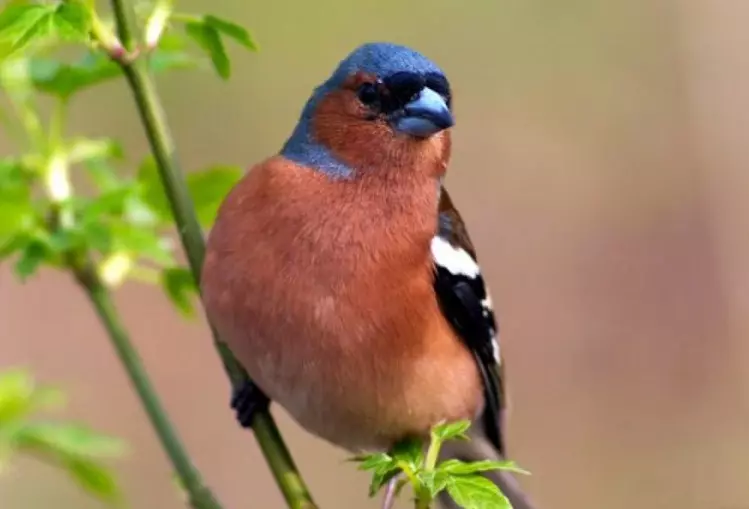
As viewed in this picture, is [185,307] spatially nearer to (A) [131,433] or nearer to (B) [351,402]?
(B) [351,402]

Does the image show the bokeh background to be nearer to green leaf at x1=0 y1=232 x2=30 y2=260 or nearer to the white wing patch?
the white wing patch

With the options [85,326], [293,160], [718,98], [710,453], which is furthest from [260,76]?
[293,160]

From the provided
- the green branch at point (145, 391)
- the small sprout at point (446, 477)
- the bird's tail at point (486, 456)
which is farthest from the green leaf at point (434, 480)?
the bird's tail at point (486, 456)

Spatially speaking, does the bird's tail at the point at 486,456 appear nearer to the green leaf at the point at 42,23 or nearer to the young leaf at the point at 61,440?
the young leaf at the point at 61,440

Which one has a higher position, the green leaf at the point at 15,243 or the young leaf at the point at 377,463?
the green leaf at the point at 15,243

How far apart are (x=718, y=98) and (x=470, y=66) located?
4.72 ft

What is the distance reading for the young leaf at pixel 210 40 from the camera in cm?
187

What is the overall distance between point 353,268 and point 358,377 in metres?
0.22

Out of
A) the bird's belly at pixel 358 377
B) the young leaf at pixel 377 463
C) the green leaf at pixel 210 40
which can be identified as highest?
the green leaf at pixel 210 40

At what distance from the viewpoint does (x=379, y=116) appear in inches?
94.3

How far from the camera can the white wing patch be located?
8.16 ft

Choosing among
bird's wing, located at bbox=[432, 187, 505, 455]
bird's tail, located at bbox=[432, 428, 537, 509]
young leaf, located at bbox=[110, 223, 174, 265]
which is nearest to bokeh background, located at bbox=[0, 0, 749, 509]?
bird's tail, located at bbox=[432, 428, 537, 509]

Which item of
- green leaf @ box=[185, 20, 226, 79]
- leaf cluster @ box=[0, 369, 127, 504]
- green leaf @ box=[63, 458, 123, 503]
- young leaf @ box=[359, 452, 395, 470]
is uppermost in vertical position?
green leaf @ box=[185, 20, 226, 79]

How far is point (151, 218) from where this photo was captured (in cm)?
222
